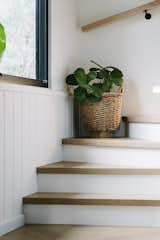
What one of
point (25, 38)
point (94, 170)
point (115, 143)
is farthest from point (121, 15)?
point (94, 170)

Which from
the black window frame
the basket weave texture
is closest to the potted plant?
the basket weave texture

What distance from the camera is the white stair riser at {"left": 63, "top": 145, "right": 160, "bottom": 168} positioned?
3158mm

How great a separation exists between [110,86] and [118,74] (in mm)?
131

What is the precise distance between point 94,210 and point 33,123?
0.73 m

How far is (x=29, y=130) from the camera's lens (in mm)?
3004

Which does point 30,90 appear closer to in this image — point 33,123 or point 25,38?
point 33,123

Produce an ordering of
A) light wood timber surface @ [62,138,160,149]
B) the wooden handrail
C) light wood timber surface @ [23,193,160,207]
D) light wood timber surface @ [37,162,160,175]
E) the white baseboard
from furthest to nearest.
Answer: the wooden handrail < light wood timber surface @ [62,138,160,149] < light wood timber surface @ [37,162,160,175] < light wood timber surface @ [23,193,160,207] < the white baseboard

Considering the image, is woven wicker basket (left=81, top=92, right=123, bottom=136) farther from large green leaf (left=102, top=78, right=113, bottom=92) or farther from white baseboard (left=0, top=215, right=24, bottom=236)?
white baseboard (left=0, top=215, right=24, bottom=236)

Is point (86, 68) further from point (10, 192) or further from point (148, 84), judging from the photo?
point (10, 192)

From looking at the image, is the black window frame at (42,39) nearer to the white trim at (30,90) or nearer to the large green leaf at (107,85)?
the white trim at (30,90)

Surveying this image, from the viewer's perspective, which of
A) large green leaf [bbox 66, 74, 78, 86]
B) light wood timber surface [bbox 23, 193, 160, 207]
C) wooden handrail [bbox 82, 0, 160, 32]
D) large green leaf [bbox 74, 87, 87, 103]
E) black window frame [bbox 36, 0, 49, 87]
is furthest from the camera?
wooden handrail [bbox 82, 0, 160, 32]

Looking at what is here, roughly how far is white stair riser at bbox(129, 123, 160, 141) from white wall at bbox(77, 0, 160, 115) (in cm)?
28

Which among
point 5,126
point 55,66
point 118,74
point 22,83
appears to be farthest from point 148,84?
point 5,126

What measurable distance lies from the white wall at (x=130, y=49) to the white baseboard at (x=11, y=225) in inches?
62.5
